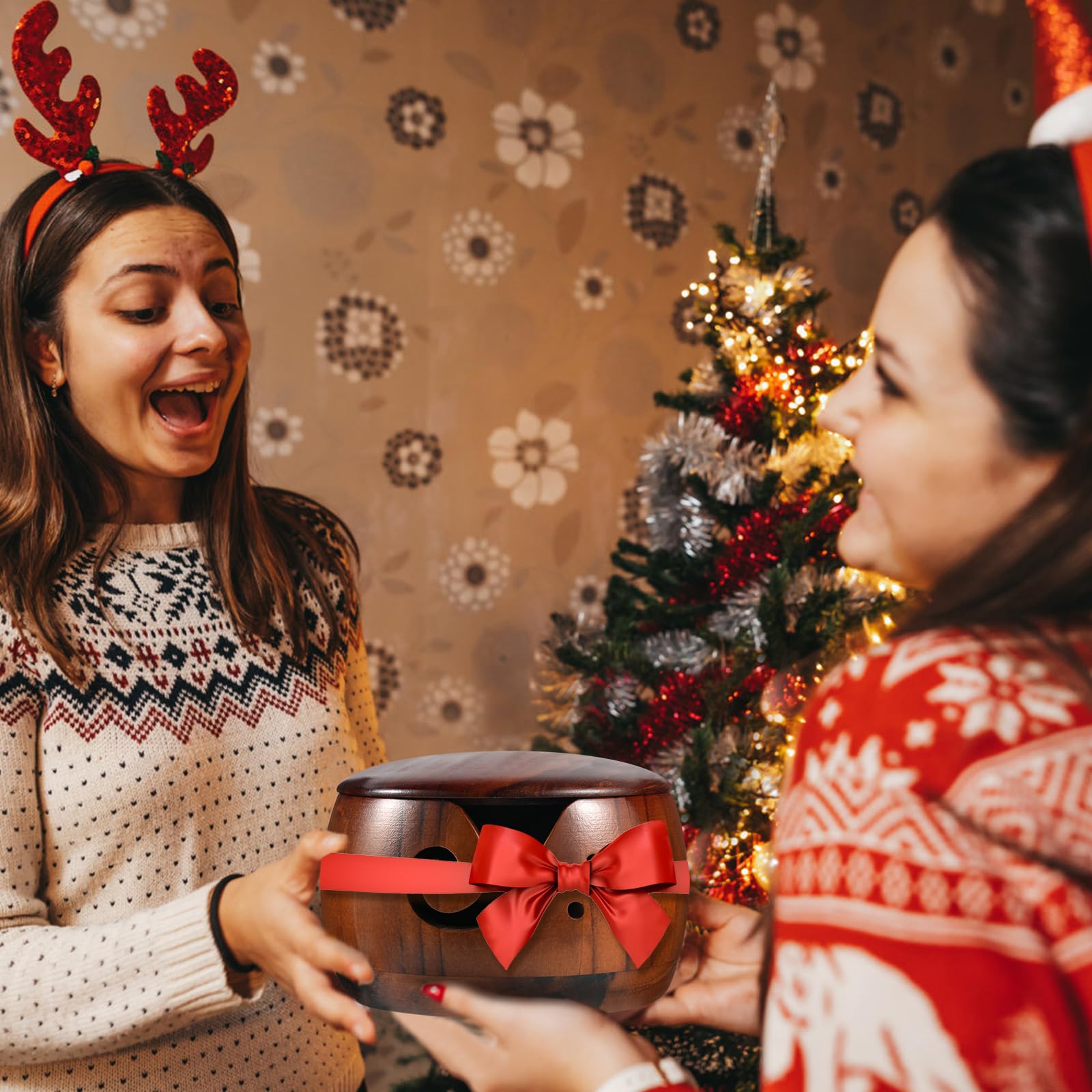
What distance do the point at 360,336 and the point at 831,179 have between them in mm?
1147

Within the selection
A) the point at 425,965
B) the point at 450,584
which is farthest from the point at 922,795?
the point at 450,584

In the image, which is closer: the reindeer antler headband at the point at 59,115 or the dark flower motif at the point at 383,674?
the reindeer antler headband at the point at 59,115

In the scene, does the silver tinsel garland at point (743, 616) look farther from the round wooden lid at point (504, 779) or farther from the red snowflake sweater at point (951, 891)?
the red snowflake sweater at point (951, 891)

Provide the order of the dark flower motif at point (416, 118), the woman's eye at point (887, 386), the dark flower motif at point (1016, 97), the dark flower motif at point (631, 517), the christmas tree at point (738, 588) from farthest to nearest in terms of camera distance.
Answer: the dark flower motif at point (1016, 97), the dark flower motif at point (631, 517), the dark flower motif at point (416, 118), the christmas tree at point (738, 588), the woman's eye at point (887, 386)

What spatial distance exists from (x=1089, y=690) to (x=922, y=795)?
0.09 meters

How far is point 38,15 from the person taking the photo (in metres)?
0.99

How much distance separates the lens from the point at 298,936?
0.65 m

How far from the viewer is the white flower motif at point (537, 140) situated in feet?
6.03

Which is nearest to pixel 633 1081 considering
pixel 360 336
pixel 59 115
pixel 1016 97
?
pixel 59 115

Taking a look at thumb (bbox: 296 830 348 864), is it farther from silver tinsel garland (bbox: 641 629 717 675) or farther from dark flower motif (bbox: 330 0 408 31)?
dark flower motif (bbox: 330 0 408 31)

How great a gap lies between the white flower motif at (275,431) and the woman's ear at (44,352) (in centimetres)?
63

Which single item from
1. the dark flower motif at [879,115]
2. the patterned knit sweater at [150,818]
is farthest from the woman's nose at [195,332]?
the dark flower motif at [879,115]

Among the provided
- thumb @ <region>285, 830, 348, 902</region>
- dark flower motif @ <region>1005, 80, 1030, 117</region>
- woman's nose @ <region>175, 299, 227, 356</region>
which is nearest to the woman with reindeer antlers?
woman's nose @ <region>175, 299, 227, 356</region>

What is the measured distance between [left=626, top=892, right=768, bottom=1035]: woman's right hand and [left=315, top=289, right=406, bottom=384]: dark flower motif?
1199 mm
